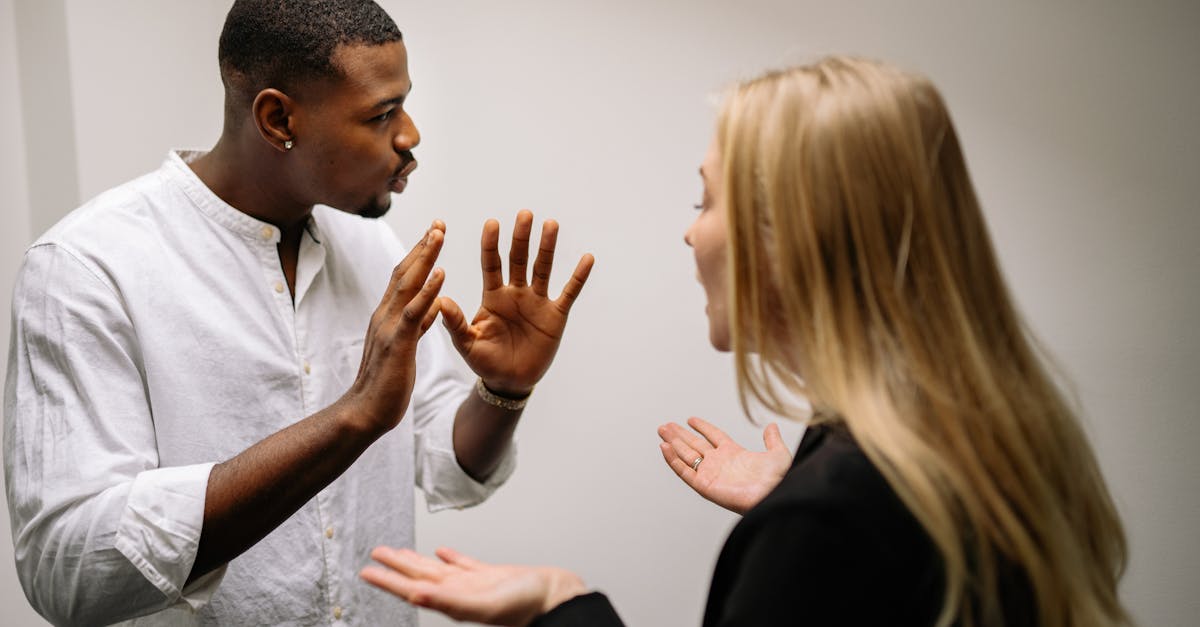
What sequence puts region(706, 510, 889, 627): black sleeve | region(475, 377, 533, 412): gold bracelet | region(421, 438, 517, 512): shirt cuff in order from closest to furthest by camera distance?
region(706, 510, 889, 627): black sleeve
region(475, 377, 533, 412): gold bracelet
region(421, 438, 517, 512): shirt cuff

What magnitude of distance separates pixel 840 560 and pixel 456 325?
2.36 feet

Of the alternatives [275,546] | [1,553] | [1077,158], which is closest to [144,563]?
[275,546]

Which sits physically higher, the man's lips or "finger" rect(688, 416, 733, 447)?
the man's lips

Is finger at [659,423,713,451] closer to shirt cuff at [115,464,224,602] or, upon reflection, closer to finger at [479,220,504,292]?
finger at [479,220,504,292]

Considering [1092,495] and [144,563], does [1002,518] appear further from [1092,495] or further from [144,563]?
[144,563]

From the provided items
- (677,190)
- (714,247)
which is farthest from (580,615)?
(677,190)

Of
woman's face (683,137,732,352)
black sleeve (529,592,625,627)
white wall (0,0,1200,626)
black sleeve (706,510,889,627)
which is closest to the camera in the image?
black sleeve (706,510,889,627)

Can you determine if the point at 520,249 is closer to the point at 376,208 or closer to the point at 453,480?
the point at 376,208

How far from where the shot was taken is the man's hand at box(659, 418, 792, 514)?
1.27m

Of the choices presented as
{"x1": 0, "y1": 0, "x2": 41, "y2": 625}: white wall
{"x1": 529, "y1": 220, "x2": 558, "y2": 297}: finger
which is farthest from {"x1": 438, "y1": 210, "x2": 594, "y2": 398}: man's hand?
{"x1": 0, "y1": 0, "x2": 41, "y2": 625}: white wall

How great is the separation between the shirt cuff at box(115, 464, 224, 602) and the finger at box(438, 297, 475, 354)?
366mm

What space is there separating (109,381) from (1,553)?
0.86 meters

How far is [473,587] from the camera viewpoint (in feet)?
2.97

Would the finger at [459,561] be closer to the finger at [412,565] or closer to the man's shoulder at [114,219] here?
the finger at [412,565]
